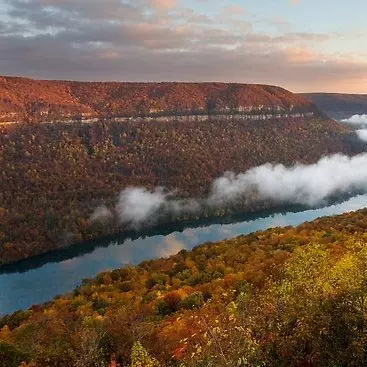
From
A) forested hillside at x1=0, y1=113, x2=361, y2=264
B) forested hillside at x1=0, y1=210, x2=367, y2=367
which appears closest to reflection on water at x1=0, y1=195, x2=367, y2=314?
forested hillside at x1=0, y1=113, x2=361, y2=264

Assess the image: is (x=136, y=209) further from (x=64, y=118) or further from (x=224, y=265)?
(x=224, y=265)

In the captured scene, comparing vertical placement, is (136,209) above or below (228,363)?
below

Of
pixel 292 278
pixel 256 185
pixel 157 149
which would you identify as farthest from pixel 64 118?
pixel 292 278

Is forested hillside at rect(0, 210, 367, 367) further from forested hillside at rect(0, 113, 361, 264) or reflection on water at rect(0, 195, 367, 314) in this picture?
forested hillside at rect(0, 113, 361, 264)

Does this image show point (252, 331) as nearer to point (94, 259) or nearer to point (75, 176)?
point (94, 259)

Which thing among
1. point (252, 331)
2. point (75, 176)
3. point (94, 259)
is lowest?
point (94, 259)

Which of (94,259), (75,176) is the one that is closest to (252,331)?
(94,259)

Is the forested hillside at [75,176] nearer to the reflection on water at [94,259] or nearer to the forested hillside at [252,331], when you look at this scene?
the reflection on water at [94,259]

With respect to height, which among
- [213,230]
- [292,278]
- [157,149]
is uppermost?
[292,278]
